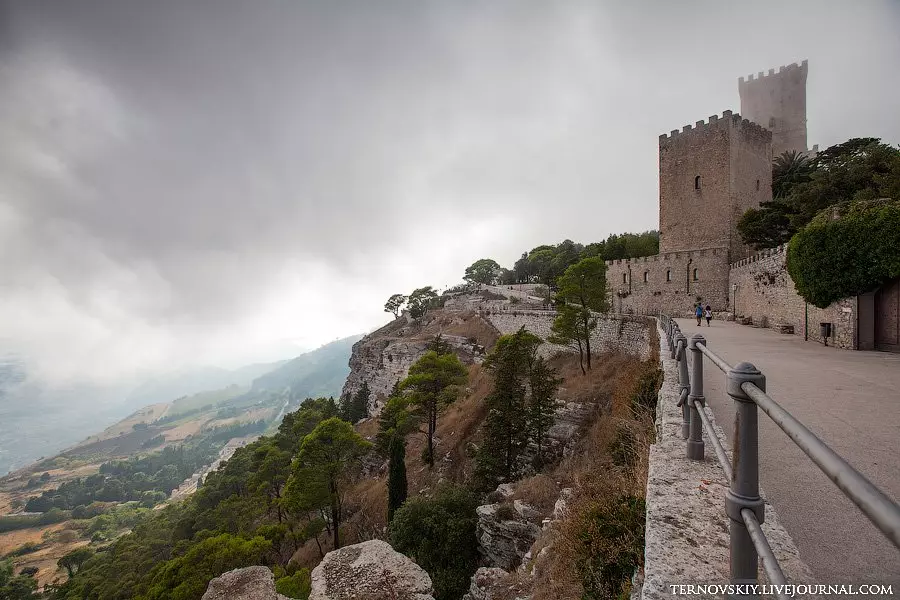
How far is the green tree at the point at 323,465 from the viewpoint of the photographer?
18.6m

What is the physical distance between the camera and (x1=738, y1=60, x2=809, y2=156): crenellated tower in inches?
1647

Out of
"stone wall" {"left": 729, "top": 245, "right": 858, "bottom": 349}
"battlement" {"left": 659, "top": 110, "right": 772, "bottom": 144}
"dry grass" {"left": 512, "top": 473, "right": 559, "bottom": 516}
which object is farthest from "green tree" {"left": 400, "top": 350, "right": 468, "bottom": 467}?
"battlement" {"left": 659, "top": 110, "right": 772, "bottom": 144}

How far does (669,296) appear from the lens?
96.3ft

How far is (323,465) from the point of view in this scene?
19.4 m

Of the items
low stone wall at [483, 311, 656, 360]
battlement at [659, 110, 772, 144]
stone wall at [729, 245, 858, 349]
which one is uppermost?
battlement at [659, 110, 772, 144]

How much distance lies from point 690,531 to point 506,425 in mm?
15003

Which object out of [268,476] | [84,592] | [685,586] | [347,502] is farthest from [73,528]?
[685,586]

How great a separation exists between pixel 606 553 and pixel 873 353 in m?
11.3

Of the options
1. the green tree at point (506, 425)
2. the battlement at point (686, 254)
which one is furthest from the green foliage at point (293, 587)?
the battlement at point (686, 254)

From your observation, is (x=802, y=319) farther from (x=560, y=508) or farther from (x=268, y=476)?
(x=268, y=476)

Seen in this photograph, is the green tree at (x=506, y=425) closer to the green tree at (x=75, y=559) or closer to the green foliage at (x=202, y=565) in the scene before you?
the green foliage at (x=202, y=565)

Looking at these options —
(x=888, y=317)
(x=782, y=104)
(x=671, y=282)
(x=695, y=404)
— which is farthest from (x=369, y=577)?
(x=782, y=104)

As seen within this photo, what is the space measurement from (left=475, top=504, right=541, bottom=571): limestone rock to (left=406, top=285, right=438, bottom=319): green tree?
171 ft

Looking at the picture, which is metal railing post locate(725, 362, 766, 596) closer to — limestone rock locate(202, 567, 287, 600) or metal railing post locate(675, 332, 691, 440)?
metal railing post locate(675, 332, 691, 440)
